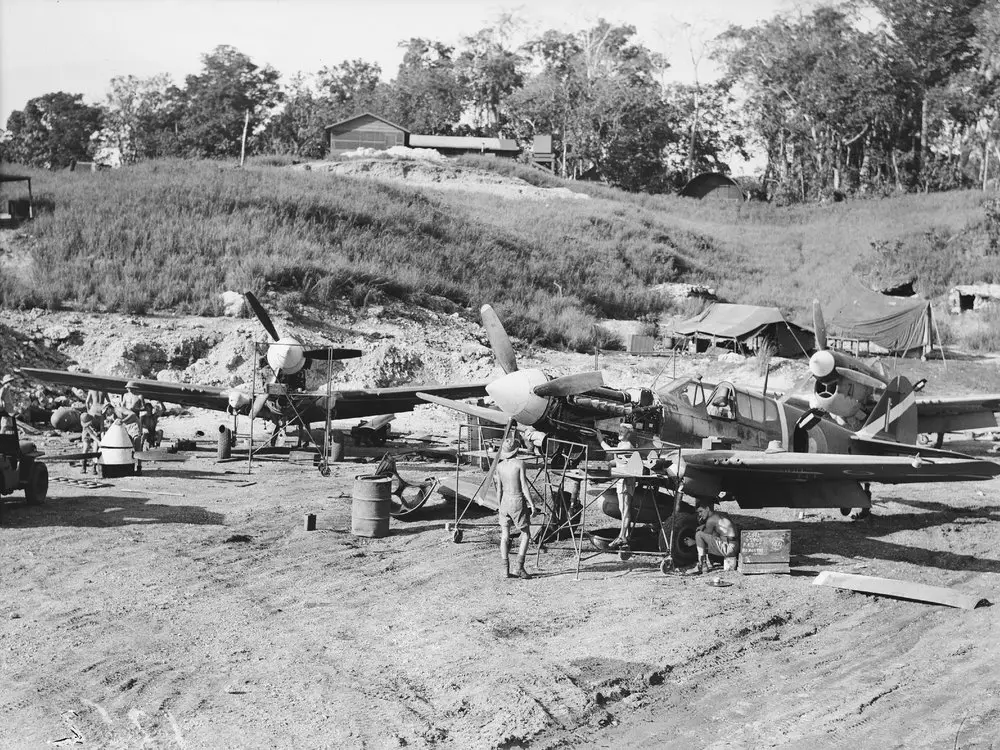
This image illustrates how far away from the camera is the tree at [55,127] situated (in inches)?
3324

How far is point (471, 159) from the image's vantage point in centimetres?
7131

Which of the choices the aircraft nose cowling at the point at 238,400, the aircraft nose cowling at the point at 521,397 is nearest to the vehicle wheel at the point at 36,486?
the aircraft nose cowling at the point at 238,400

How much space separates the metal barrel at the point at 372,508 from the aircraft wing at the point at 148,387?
8.35 meters

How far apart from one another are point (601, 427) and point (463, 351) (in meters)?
16.6

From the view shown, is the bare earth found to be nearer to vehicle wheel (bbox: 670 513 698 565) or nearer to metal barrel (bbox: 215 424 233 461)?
vehicle wheel (bbox: 670 513 698 565)

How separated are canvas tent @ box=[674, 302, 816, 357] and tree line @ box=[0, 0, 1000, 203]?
1736 inches

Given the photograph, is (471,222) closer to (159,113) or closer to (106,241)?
(106,241)

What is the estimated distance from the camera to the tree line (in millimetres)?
75062

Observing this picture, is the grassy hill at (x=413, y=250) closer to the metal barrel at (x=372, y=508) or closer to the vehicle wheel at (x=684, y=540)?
the metal barrel at (x=372, y=508)

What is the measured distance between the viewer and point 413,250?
3906 centimetres

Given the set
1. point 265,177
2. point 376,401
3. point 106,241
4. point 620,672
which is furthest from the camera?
point 265,177

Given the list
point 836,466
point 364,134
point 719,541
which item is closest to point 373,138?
point 364,134

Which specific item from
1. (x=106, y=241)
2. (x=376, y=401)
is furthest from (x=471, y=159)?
(x=376, y=401)

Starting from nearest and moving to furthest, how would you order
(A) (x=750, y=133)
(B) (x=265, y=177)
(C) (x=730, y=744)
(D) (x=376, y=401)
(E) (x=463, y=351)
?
(C) (x=730, y=744) → (D) (x=376, y=401) → (E) (x=463, y=351) → (B) (x=265, y=177) → (A) (x=750, y=133)
